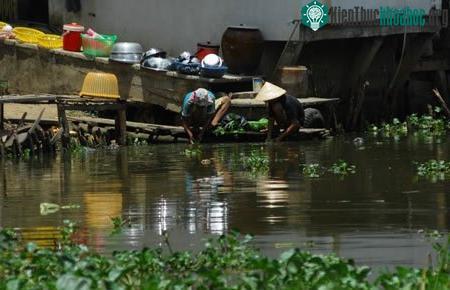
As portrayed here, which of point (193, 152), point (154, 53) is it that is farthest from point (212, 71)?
point (193, 152)

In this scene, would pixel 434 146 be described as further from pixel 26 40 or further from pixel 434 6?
pixel 26 40

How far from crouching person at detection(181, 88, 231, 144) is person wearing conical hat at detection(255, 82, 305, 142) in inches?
30.2

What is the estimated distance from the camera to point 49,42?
83.2 feet

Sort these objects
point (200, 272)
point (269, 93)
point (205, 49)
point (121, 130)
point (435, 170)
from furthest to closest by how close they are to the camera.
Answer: point (205, 49), point (121, 130), point (269, 93), point (435, 170), point (200, 272)

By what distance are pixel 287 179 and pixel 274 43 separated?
815 centimetres

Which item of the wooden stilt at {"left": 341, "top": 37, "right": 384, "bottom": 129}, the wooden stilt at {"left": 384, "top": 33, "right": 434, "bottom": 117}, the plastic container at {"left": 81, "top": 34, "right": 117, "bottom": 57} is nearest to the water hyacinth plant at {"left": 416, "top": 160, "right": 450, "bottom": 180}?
the wooden stilt at {"left": 341, "top": 37, "right": 384, "bottom": 129}

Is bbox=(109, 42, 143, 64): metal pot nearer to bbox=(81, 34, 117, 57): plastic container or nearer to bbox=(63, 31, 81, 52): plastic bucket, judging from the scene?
bbox=(81, 34, 117, 57): plastic container

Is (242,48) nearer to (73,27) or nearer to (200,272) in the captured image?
(73,27)

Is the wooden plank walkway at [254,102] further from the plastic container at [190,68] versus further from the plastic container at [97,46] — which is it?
the plastic container at [97,46]

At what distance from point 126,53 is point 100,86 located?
1886 mm

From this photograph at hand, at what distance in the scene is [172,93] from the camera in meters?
23.7

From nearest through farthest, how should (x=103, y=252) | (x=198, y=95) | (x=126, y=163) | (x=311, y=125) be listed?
1. (x=103, y=252)
2. (x=126, y=163)
3. (x=198, y=95)
4. (x=311, y=125)

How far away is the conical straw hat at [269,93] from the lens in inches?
856

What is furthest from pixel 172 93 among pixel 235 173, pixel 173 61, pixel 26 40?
pixel 235 173
